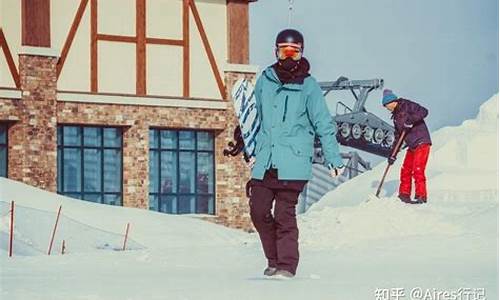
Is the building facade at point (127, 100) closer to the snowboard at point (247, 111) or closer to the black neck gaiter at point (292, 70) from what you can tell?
the snowboard at point (247, 111)

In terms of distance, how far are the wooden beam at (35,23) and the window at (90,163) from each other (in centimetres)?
177

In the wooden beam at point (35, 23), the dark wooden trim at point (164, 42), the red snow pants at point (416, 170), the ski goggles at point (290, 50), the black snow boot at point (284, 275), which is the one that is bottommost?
the black snow boot at point (284, 275)

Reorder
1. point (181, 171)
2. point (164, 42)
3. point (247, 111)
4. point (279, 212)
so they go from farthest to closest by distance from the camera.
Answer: point (181, 171) → point (164, 42) → point (279, 212) → point (247, 111)

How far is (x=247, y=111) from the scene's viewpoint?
8.21 m

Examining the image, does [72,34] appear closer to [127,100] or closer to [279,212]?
[127,100]

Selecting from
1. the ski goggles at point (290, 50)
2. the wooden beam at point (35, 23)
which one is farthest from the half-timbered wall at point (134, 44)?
the ski goggles at point (290, 50)

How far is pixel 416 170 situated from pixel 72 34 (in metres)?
10.1

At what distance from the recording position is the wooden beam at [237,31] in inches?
1013

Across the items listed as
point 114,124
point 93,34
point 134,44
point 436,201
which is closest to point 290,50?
→ point 436,201

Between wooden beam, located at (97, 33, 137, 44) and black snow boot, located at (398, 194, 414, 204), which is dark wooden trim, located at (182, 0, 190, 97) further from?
black snow boot, located at (398, 194, 414, 204)

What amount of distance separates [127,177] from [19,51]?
11.1 ft

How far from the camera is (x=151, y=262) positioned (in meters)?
10.5

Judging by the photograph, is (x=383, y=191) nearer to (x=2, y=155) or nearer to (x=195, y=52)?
(x=195, y=52)

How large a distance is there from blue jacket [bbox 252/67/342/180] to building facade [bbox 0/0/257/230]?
15.8m
